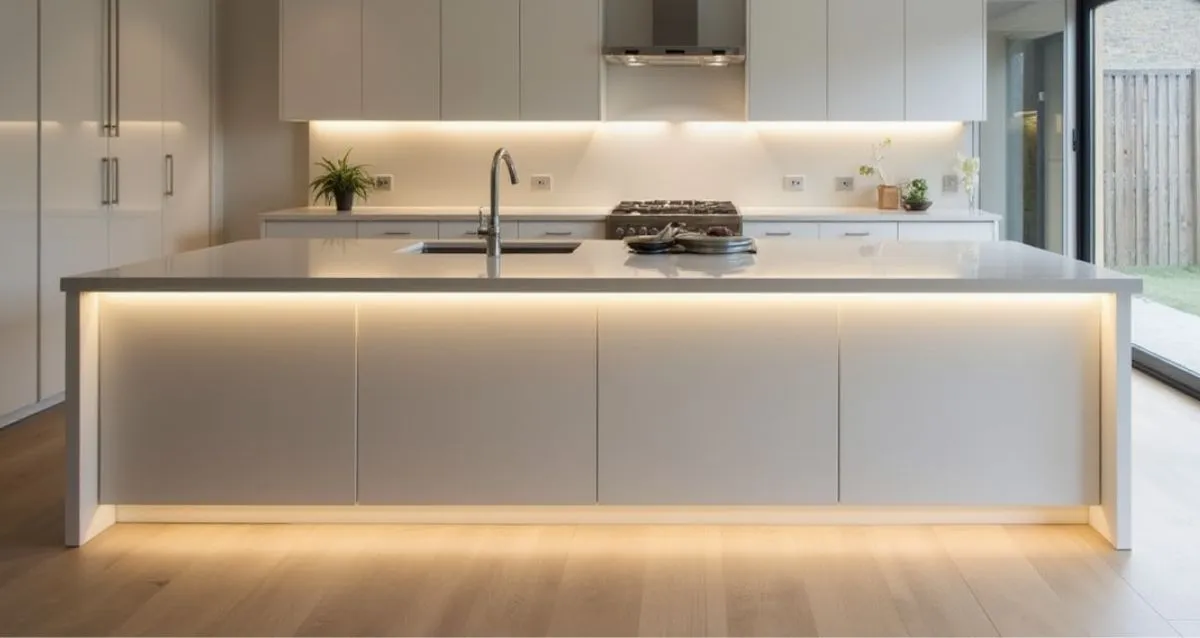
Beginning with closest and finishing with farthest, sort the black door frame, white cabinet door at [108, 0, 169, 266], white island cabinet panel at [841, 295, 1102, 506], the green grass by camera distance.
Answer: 1. white island cabinet panel at [841, 295, 1102, 506]
2. white cabinet door at [108, 0, 169, 266]
3. the green grass
4. the black door frame

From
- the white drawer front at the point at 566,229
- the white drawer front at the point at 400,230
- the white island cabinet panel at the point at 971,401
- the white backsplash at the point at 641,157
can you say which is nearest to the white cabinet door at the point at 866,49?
the white backsplash at the point at 641,157

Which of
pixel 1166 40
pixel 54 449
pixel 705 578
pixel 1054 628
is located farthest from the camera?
pixel 1166 40

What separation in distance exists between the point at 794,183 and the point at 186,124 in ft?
10.7

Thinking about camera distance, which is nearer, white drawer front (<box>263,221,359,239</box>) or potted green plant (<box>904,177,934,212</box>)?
white drawer front (<box>263,221,359,239</box>)

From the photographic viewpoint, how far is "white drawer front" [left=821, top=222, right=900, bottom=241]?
6.78 m

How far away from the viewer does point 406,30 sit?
701 cm

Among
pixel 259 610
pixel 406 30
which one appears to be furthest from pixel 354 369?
pixel 406 30

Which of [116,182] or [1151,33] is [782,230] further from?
[116,182]

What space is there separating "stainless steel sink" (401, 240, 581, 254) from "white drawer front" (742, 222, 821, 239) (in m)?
1.97

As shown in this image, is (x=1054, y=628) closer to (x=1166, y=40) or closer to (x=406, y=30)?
(x=1166, y=40)

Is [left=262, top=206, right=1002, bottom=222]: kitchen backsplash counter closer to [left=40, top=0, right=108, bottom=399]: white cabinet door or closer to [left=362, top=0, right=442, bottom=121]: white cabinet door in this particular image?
[left=362, top=0, right=442, bottom=121]: white cabinet door

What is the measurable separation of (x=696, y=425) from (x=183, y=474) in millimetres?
1530

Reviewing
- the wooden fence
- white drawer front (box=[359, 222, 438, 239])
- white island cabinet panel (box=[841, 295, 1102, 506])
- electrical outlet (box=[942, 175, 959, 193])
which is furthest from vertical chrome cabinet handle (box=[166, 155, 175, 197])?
the wooden fence

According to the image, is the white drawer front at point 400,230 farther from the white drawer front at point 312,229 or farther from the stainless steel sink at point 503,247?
the stainless steel sink at point 503,247
